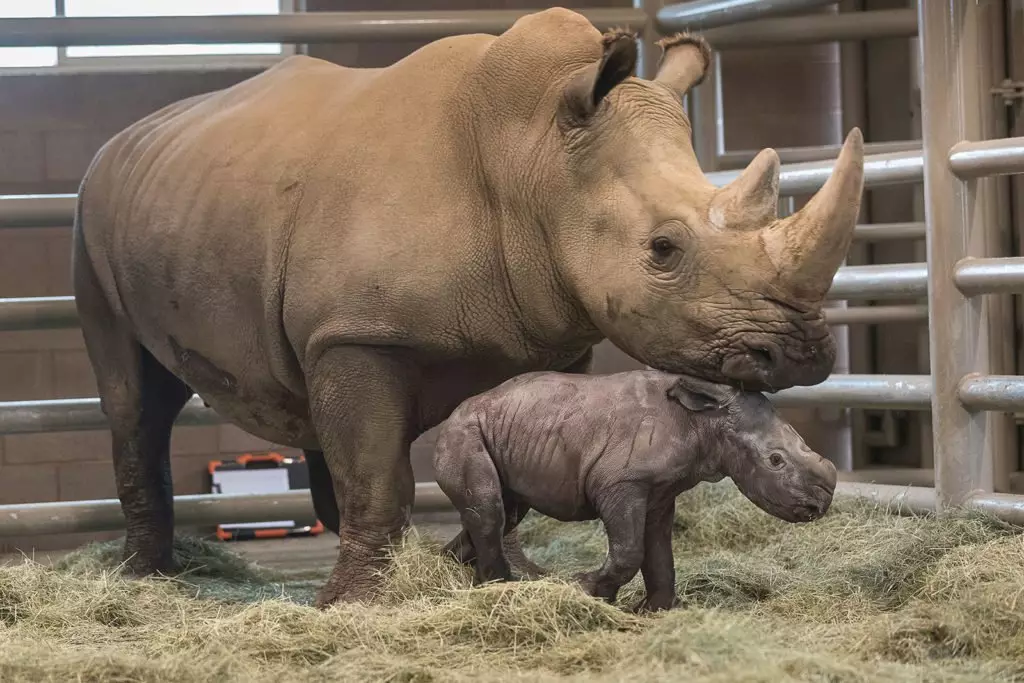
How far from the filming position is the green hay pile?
2553mm

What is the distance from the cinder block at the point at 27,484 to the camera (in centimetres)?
666

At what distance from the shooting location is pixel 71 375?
670 cm

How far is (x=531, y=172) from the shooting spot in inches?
130

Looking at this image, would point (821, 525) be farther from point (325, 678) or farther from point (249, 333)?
point (325, 678)

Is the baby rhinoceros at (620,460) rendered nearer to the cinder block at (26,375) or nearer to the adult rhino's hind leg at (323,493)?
the adult rhino's hind leg at (323,493)

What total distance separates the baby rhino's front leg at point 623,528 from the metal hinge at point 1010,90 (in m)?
2.53

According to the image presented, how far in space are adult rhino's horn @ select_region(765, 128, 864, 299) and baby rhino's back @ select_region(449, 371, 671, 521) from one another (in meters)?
0.37

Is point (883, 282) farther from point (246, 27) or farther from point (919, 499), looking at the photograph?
point (246, 27)

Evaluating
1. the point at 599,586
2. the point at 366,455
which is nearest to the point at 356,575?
the point at 366,455

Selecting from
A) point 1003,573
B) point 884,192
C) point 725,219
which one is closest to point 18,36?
point 725,219

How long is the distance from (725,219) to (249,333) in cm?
138

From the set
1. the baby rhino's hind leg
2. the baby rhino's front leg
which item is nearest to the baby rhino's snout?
the baby rhino's front leg

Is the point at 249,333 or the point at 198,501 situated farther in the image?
the point at 198,501

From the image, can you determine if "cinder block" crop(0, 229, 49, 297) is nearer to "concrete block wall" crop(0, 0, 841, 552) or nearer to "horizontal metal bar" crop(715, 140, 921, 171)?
"concrete block wall" crop(0, 0, 841, 552)
